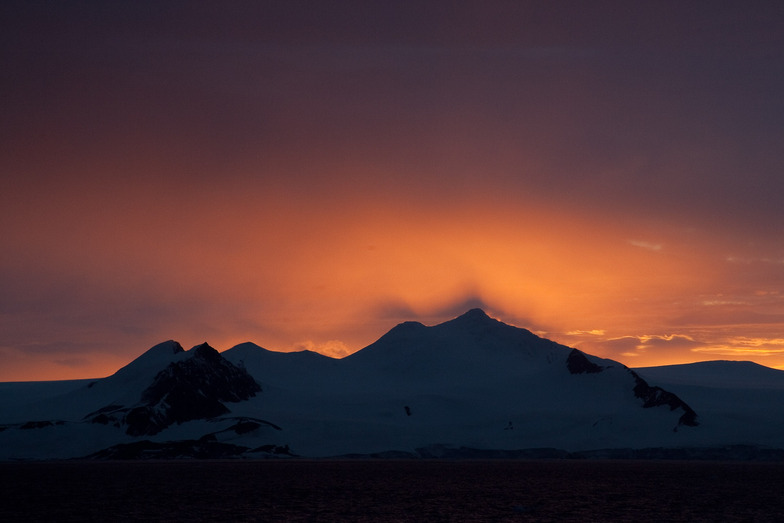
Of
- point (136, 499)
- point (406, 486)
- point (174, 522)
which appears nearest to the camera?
point (174, 522)

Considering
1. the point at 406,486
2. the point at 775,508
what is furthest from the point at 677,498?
the point at 406,486

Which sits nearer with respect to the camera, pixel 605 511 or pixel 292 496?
pixel 605 511

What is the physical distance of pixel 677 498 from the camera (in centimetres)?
10712

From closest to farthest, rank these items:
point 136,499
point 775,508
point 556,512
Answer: point 556,512 < point 775,508 < point 136,499

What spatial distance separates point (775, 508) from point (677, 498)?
15896 mm

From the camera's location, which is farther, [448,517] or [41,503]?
[41,503]

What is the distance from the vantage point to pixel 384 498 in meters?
104

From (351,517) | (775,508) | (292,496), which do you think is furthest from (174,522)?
(775,508)

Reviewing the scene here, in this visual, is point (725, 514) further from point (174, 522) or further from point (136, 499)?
point (136, 499)

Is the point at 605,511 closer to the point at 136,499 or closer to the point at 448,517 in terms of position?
the point at 448,517

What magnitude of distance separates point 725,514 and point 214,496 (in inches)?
2281

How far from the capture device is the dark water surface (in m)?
82.3

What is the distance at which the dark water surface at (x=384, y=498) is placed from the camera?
3241 inches

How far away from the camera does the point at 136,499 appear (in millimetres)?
→ 103188
